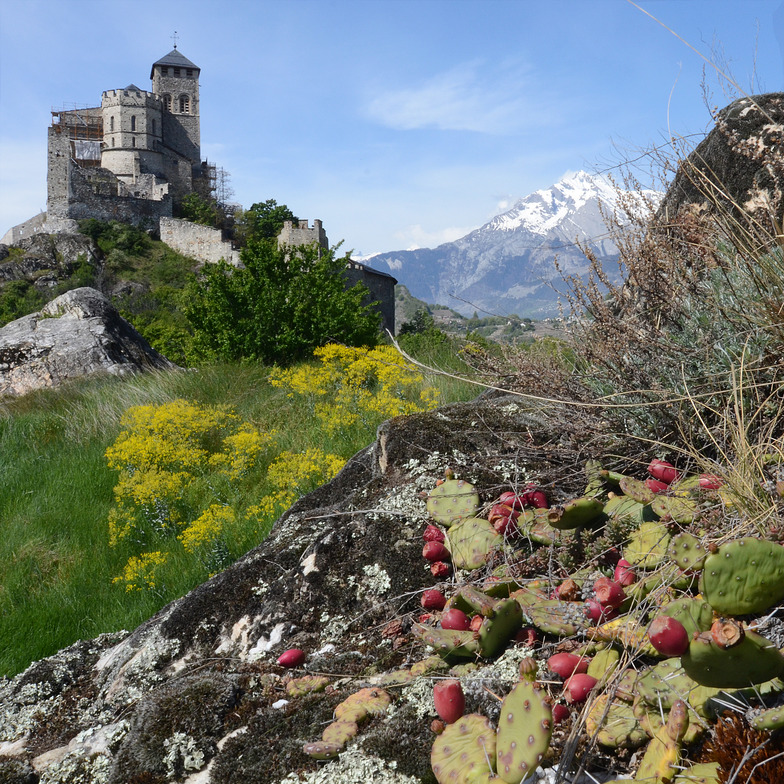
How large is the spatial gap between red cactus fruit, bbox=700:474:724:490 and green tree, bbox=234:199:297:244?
59240 mm

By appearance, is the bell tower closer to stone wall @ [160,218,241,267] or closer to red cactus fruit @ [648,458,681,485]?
stone wall @ [160,218,241,267]

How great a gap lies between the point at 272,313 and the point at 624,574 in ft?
24.6

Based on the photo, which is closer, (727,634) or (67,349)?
(727,634)

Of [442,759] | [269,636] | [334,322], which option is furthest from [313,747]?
[334,322]

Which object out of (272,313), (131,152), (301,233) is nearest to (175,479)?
(272,313)

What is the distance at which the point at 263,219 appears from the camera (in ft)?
203

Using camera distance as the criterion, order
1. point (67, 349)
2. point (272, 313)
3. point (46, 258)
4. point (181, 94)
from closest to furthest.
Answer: point (272, 313) < point (67, 349) < point (46, 258) < point (181, 94)

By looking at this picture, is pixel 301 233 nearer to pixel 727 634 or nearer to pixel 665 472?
pixel 665 472

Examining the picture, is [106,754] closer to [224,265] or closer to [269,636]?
[269,636]

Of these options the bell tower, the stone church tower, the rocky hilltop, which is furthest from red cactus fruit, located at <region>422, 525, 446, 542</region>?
the bell tower

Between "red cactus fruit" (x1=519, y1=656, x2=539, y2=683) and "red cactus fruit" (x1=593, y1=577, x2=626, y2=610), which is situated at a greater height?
"red cactus fruit" (x1=593, y1=577, x2=626, y2=610)

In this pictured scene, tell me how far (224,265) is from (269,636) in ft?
27.2

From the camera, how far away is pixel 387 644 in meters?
1.71

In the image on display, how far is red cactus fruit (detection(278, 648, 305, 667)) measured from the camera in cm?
168
